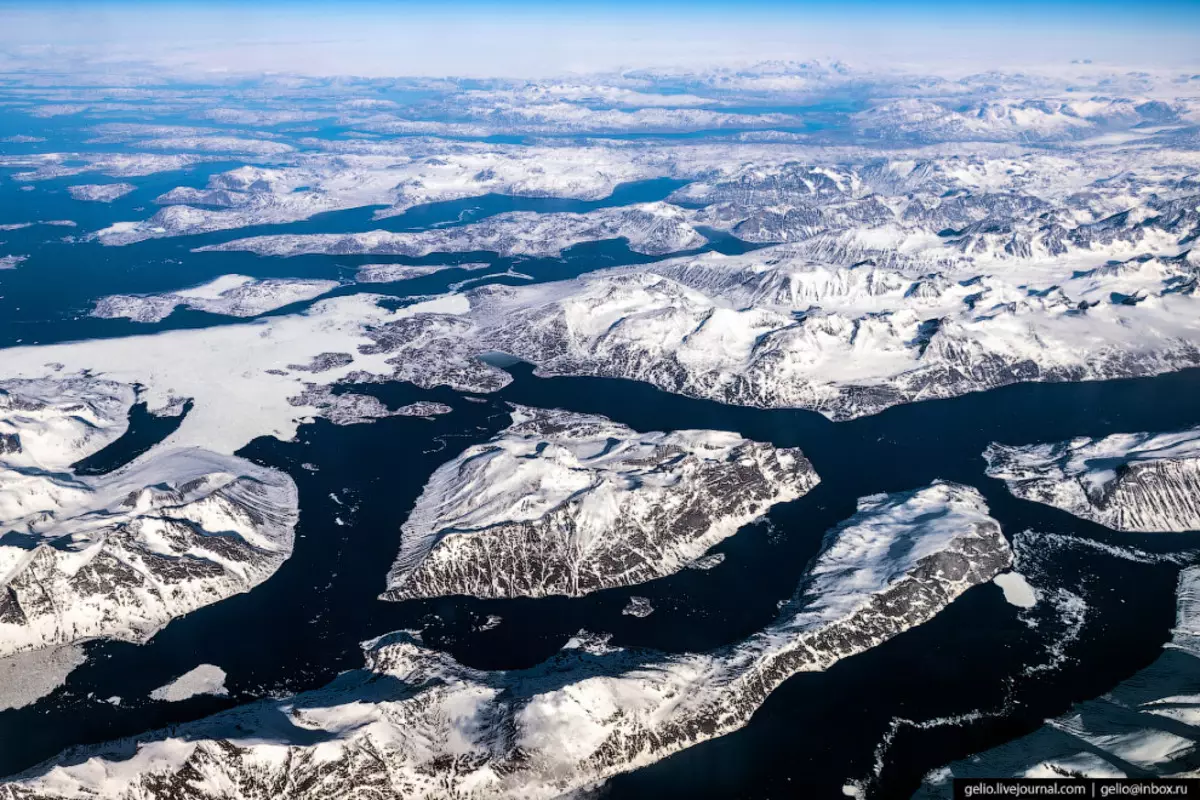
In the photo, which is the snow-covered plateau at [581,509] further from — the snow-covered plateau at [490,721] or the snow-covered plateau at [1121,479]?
the snow-covered plateau at [1121,479]

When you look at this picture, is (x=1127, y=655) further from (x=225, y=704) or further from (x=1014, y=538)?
(x=225, y=704)

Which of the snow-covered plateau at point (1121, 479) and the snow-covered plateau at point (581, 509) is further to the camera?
the snow-covered plateau at point (1121, 479)

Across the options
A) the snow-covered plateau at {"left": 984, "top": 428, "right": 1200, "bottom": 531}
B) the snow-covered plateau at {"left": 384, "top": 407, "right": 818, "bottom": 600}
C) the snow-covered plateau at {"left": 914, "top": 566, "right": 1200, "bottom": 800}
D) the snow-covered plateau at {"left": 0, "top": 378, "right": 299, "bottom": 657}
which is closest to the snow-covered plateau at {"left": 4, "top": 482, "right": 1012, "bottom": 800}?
the snow-covered plateau at {"left": 384, "top": 407, "right": 818, "bottom": 600}

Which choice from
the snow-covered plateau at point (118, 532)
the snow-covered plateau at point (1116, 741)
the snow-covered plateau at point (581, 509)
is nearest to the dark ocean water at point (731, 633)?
the snow-covered plateau at point (1116, 741)

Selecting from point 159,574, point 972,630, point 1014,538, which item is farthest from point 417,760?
point 1014,538

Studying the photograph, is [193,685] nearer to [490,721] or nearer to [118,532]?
[118,532]

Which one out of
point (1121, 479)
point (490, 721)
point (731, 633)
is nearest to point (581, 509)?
point (731, 633)
